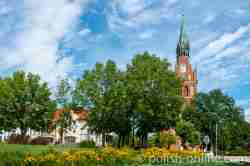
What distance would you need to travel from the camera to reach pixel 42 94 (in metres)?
65.2

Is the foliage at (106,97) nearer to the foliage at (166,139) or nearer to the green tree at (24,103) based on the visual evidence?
the green tree at (24,103)

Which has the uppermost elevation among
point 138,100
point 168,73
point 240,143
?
point 168,73

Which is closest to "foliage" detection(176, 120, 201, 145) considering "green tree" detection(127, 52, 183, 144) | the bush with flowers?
"green tree" detection(127, 52, 183, 144)

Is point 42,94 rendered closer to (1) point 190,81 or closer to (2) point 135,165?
(2) point 135,165

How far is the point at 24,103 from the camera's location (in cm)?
6456

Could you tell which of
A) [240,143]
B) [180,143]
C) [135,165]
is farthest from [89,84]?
[240,143]

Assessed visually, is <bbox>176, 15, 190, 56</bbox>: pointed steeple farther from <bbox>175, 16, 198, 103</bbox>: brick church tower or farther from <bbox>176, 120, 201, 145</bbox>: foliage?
<bbox>176, 120, 201, 145</bbox>: foliage

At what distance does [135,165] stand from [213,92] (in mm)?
74784

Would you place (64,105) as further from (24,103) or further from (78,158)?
(78,158)

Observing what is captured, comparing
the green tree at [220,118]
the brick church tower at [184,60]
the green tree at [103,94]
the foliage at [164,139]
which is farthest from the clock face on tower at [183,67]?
the green tree at [103,94]

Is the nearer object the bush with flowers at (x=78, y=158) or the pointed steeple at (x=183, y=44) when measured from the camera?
the bush with flowers at (x=78, y=158)

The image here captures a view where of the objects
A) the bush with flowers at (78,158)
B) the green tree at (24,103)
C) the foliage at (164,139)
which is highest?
the green tree at (24,103)

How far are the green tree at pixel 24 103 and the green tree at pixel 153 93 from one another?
57.0 ft

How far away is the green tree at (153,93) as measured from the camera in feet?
174
